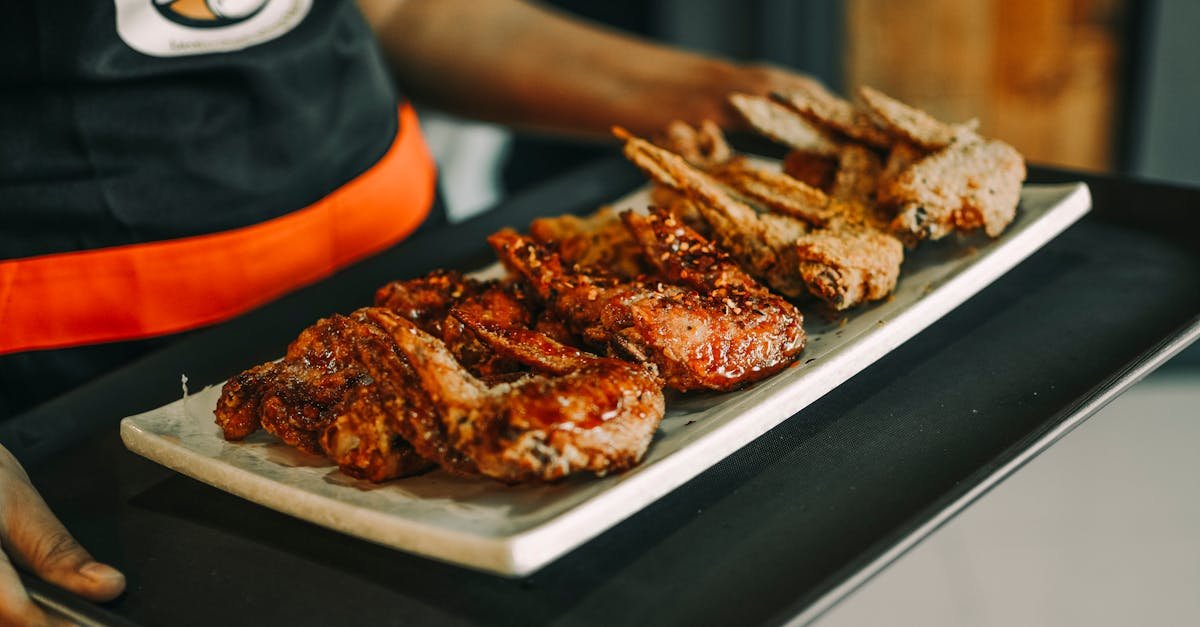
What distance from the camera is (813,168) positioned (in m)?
2.07

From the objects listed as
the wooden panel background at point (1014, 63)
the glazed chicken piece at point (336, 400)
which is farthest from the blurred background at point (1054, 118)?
the glazed chicken piece at point (336, 400)

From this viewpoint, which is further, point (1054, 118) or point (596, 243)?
point (1054, 118)

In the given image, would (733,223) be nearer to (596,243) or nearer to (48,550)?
(596,243)

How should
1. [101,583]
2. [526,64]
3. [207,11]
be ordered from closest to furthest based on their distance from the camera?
[101,583] → [207,11] → [526,64]

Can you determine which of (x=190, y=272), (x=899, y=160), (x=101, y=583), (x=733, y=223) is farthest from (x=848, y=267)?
(x=190, y=272)

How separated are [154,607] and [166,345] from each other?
100 cm

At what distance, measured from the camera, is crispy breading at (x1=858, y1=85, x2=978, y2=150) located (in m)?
1.92

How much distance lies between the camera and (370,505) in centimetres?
123

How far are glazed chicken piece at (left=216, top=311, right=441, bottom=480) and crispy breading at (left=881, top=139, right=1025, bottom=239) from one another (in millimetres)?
957

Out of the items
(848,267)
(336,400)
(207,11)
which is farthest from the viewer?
(207,11)

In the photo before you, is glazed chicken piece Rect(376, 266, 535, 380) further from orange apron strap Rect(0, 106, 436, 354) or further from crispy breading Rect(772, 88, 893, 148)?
crispy breading Rect(772, 88, 893, 148)

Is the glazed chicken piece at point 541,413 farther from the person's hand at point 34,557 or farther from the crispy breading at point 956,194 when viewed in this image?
the crispy breading at point 956,194

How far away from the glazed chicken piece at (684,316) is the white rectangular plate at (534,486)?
4 cm

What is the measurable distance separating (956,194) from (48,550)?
1.53 meters
